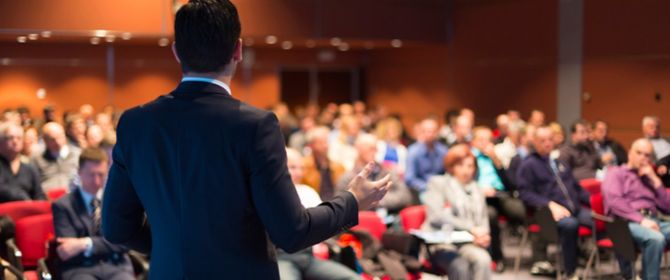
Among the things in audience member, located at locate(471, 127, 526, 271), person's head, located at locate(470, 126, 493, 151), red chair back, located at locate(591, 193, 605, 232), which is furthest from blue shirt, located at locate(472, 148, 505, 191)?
red chair back, located at locate(591, 193, 605, 232)

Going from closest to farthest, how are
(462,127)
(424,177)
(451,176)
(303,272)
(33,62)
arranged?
(303,272) < (451,176) < (424,177) < (462,127) < (33,62)

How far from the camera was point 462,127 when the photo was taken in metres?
10.4

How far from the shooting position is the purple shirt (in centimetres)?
741

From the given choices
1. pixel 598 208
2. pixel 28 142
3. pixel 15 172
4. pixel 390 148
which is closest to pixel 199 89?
pixel 15 172

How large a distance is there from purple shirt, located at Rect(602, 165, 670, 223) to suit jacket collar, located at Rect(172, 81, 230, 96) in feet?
20.4

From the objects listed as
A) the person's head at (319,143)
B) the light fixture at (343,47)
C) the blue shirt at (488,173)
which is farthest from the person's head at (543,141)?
the light fixture at (343,47)

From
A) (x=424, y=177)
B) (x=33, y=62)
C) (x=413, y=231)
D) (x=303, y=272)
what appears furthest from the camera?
(x=33, y=62)

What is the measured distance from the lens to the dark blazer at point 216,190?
5.78 feet

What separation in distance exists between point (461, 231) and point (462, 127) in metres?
4.01

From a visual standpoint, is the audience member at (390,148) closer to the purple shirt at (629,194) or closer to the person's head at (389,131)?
the person's head at (389,131)

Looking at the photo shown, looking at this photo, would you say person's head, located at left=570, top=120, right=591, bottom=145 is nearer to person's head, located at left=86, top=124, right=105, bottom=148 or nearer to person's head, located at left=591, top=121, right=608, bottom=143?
person's head, located at left=591, top=121, right=608, bottom=143

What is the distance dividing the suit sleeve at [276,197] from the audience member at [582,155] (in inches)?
323

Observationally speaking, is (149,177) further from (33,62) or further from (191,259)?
(33,62)

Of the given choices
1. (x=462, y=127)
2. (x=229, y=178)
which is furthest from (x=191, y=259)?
(x=462, y=127)
